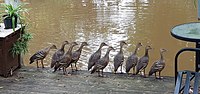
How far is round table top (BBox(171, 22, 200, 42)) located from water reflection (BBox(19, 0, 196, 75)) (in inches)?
88.9

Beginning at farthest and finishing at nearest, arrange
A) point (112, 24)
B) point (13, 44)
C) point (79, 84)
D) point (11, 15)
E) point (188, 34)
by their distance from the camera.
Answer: point (112, 24) → point (11, 15) → point (13, 44) → point (79, 84) → point (188, 34)

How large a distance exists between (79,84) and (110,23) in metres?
5.51

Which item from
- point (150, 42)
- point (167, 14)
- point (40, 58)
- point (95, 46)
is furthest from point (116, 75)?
point (167, 14)

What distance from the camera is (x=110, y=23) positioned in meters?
9.56

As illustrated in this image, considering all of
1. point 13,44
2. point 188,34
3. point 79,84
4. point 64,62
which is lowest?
point 79,84

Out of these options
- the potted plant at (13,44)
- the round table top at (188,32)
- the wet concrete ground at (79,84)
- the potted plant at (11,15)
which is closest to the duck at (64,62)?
the wet concrete ground at (79,84)

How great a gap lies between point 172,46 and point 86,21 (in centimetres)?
306

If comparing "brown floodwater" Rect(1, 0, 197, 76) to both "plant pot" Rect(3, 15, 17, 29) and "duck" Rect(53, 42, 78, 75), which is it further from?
"plant pot" Rect(3, 15, 17, 29)

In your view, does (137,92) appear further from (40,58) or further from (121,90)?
(40,58)

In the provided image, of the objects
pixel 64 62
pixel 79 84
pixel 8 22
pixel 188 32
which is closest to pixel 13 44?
pixel 8 22

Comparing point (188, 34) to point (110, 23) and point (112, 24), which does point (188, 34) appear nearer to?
point (112, 24)

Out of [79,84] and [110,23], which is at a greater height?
[110,23]

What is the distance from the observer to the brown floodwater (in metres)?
7.06

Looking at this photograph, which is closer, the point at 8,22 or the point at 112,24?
the point at 8,22
